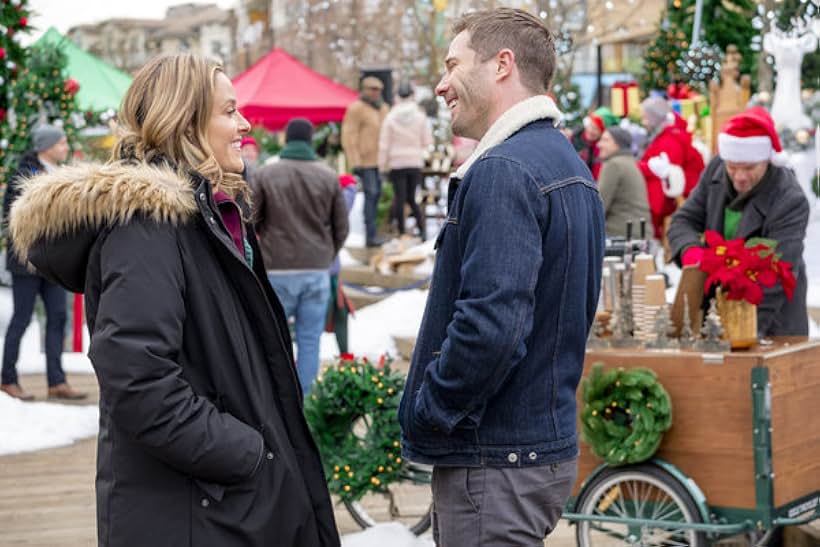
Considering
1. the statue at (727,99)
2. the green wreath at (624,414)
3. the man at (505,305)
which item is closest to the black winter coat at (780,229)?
the green wreath at (624,414)

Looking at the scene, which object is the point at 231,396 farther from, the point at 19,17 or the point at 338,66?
the point at 338,66

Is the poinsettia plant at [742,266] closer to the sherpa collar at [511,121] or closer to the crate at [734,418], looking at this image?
the crate at [734,418]

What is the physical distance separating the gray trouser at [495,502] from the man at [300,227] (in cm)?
638

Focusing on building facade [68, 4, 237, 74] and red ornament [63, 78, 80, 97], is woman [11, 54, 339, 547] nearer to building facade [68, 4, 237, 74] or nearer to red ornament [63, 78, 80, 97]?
red ornament [63, 78, 80, 97]

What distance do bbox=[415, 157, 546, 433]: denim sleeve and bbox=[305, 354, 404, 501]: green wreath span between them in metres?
3.21

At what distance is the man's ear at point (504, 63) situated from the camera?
3336mm

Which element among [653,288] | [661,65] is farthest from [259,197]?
[661,65]

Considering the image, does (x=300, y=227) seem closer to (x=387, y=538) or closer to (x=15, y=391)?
(x=15, y=391)

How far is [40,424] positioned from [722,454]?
235 inches

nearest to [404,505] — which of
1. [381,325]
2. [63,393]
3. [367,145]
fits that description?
[63,393]

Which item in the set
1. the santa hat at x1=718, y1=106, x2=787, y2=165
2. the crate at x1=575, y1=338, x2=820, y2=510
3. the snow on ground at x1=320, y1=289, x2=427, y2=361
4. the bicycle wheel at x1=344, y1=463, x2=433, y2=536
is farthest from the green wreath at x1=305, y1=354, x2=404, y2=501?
the snow on ground at x1=320, y1=289, x2=427, y2=361

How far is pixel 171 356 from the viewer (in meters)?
3.10

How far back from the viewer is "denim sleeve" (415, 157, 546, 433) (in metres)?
3.15

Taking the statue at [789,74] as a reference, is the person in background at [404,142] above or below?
below
